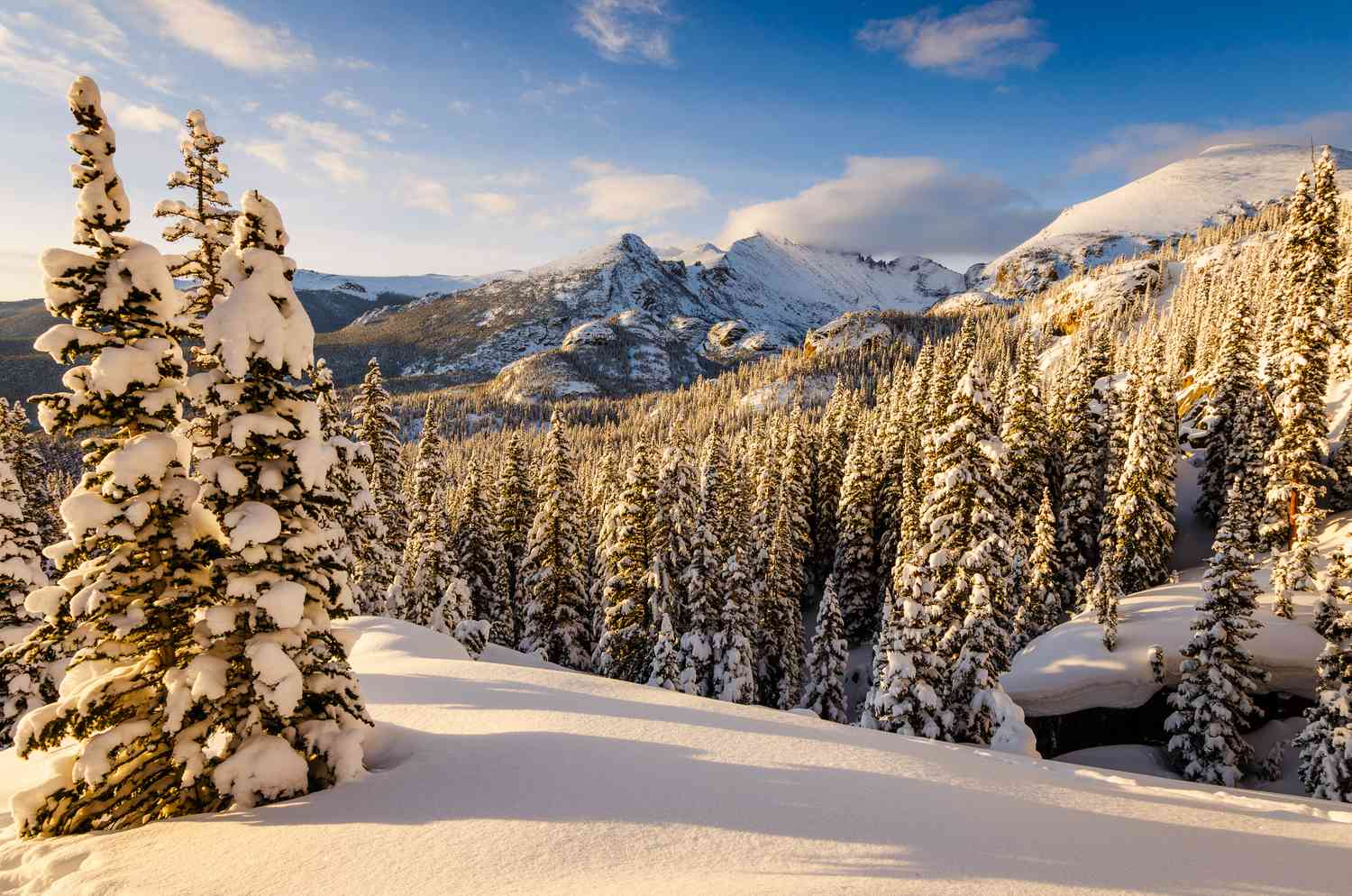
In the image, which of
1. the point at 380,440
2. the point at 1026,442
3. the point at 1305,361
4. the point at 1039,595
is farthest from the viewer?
the point at 1026,442

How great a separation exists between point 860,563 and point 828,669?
15.9m

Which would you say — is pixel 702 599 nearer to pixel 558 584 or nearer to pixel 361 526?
pixel 558 584

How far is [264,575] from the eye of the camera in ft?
26.9

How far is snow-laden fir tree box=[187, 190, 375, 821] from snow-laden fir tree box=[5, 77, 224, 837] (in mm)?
215

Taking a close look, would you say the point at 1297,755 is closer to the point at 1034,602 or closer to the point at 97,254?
the point at 1034,602

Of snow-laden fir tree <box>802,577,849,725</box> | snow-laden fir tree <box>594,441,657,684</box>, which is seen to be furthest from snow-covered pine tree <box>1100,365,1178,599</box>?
snow-laden fir tree <box>594,441,657,684</box>

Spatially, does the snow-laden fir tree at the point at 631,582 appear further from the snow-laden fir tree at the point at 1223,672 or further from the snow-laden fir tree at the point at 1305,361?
the snow-laden fir tree at the point at 1305,361

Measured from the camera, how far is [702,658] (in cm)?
3002

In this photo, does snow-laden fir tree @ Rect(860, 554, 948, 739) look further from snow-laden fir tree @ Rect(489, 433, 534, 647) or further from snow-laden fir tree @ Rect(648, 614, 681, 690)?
snow-laden fir tree @ Rect(489, 433, 534, 647)

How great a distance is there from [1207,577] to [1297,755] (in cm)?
811

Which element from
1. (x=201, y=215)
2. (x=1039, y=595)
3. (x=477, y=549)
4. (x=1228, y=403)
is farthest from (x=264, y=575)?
(x=1228, y=403)

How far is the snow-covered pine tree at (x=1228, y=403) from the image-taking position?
4241 centimetres

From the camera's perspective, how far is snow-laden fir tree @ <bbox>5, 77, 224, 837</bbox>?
24.8 ft

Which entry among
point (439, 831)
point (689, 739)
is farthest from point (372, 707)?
point (689, 739)
